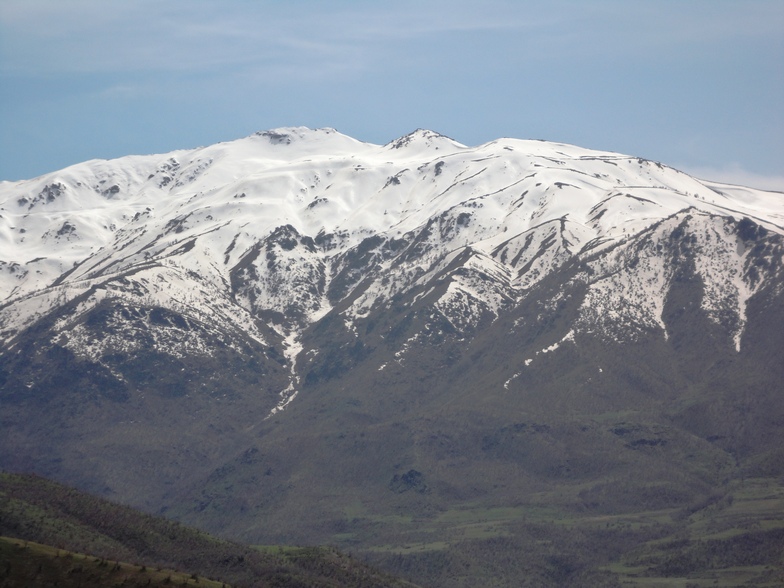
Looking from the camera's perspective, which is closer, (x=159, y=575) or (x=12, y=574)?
(x=12, y=574)

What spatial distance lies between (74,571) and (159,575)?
13.4m

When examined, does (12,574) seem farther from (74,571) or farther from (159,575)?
(159,575)

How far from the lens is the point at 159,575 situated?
198 m

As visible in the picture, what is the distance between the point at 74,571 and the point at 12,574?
8975 millimetres

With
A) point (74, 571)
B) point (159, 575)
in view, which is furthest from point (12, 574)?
point (159, 575)

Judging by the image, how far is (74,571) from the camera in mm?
190125

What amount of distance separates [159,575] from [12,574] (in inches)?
880

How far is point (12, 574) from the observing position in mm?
185000
